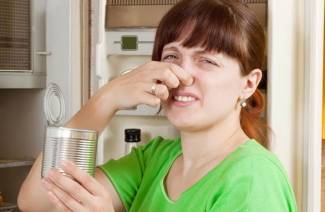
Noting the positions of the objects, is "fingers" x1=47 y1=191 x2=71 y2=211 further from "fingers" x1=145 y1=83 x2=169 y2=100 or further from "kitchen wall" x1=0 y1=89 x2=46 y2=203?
"kitchen wall" x1=0 y1=89 x2=46 y2=203

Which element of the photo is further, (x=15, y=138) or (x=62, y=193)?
(x=15, y=138)

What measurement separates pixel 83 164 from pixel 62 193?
6 centimetres

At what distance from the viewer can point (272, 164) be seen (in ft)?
3.23

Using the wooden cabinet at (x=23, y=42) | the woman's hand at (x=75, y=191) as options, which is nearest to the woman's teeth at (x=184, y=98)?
the woman's hand at (x=75, y=191)

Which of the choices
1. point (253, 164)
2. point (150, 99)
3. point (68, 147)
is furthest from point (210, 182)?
point (68, 147)

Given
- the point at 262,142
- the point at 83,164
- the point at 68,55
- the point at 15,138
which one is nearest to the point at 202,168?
the point at 262,142

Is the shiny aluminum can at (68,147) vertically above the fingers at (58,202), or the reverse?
the shiny aluminum can at (68,147)

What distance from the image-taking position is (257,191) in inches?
36.6

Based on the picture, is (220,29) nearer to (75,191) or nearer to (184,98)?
(184,98)

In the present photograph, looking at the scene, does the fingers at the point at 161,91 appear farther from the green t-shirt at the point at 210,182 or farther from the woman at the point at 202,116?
the green t-shirt at the point at 210,182

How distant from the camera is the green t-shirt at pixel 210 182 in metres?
0.94

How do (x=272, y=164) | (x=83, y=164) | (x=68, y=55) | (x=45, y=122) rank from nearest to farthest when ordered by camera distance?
1. (x=83, y=164)
2. (x=272, y=164)
3. (x=68, y=55)
4. (x=45, y=122)

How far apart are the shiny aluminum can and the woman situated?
0.02m

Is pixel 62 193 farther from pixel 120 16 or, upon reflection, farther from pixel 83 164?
pixel 120 16
